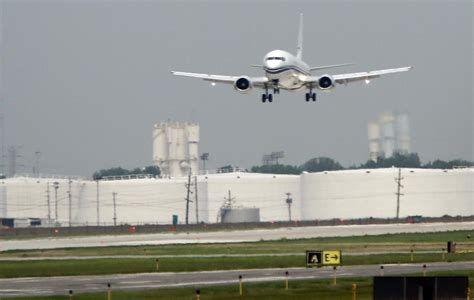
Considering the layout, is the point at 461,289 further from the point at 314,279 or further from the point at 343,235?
the point at 343,235

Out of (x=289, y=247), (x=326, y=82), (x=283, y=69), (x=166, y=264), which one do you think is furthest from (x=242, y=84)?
(x=166, y=264)

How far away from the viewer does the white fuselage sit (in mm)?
110062

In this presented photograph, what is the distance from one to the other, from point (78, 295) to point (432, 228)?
94.7 meters

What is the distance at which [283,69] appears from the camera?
363 feet

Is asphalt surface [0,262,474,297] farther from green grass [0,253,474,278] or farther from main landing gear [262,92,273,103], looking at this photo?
main landing gear [262,92,273,103]

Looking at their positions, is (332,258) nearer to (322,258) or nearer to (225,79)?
(322,258)

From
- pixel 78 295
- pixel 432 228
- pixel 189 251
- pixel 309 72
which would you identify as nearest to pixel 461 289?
pixel 78 295

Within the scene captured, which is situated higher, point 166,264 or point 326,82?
point 326,82

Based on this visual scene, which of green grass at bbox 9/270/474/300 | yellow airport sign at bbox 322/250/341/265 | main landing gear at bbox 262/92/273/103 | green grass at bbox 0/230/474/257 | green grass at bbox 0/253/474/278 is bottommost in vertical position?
green grass at bbox 0/230/474/257

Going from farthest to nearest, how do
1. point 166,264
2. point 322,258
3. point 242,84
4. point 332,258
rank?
point 242,84
point 166,264
point 322,258
point 332,258

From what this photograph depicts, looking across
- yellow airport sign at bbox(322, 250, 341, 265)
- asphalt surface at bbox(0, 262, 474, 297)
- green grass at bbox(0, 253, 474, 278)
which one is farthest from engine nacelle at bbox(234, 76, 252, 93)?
yellow airport sign at bbox(322, 250, 341, 265)

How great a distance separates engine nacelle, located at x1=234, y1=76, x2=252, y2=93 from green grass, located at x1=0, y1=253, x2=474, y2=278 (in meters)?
19.0

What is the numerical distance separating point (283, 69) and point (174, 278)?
1541 inches

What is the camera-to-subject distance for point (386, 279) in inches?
1710
